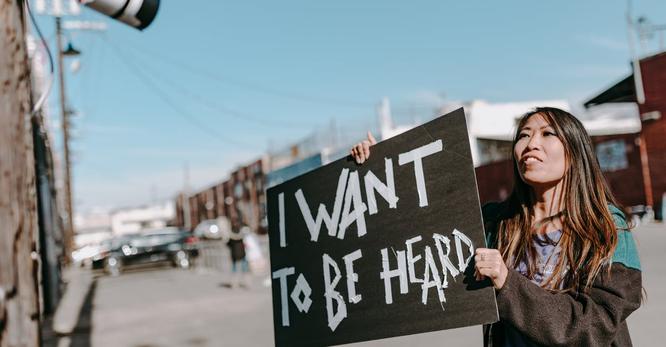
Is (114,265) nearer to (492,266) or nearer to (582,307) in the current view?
(492,266)

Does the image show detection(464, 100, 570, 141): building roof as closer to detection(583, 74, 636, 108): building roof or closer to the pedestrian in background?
detection(583, 74, 636, 108): building roof

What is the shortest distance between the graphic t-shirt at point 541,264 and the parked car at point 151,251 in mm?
23388

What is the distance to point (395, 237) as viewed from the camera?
277 cm

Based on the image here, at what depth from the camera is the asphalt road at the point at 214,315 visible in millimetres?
7426

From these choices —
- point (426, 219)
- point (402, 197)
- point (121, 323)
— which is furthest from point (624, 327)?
point (121, 323)

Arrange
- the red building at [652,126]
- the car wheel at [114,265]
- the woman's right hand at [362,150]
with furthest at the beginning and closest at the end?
the car wheel at [114,265], the red building at [652,126], the woman's right hand at [362,150]

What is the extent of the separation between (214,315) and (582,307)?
946 centimetres

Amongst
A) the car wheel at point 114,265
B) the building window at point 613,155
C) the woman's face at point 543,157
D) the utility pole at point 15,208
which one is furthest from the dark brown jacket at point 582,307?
the building window at point 613,155

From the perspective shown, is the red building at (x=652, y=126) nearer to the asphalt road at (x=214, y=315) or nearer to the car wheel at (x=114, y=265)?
the asphalt road at (x=214, y=315)

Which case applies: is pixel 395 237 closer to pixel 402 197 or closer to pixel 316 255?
pixel 402 197

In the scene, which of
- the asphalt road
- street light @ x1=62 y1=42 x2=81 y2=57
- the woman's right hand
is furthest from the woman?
street light @ x1=62 y1=42 x2=81 y2=57

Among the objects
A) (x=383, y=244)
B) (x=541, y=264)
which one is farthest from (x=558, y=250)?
(x=383, y=244)

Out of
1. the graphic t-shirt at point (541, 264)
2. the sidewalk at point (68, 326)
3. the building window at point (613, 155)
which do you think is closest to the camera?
the graphic t-shirt at point (541, 264)

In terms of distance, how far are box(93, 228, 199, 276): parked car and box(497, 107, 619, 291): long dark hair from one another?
2332 cm
